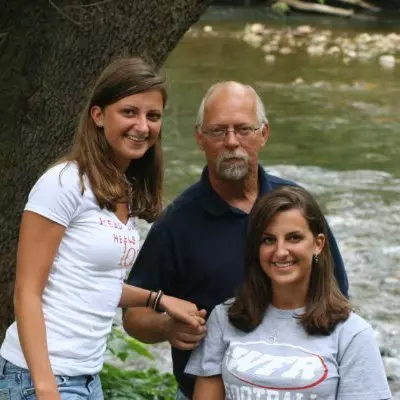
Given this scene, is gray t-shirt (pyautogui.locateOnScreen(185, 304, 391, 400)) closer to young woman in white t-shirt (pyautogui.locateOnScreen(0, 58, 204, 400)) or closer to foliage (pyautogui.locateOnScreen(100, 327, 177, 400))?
young woman in white t-shirt (pyautogui.locateOnScreen(0, 58, 204, 400))

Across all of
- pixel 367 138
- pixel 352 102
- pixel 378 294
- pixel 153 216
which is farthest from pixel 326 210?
pixel 153 216

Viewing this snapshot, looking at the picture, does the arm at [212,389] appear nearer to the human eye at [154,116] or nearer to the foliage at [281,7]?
the human eye at [154,116]

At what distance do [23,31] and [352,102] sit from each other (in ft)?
35.5

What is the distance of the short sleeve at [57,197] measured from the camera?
8.61 ft

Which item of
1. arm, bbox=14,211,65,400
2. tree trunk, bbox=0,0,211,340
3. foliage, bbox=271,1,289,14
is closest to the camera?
arm, bbox=14,211,65,400

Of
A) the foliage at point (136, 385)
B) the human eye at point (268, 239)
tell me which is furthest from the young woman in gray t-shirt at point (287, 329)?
the foliage at point (136, 385)

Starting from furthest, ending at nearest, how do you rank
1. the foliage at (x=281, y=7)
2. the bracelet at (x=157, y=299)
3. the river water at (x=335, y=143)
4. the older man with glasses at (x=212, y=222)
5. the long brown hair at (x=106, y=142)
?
the foliage at (x=281, y=7)
the river water at (x=335, y=143)
the older man with glasses at (x=212, y=222)
the bracelet at (x=157, y=299)
the long brown hair at (x=106, y=142)

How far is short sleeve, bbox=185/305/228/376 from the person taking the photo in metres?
3.00

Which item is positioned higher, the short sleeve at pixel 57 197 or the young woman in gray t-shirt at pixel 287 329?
the short sleeve at pixel 57 197

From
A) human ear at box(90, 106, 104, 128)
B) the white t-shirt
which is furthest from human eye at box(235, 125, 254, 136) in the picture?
the white t-shirt

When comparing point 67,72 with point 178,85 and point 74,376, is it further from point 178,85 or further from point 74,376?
point 178,85

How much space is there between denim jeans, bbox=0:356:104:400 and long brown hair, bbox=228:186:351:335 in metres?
0.49

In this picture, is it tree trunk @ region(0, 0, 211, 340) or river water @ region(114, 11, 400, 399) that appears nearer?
tree trunk @ region(0, 0, 211, 340)

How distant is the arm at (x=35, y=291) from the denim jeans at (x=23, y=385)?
3.5 inches
